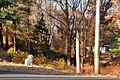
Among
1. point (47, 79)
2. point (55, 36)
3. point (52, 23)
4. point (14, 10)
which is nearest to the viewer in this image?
point (47, 79)

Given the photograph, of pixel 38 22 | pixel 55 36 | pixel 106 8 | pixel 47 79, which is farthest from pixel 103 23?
pixel 47 79

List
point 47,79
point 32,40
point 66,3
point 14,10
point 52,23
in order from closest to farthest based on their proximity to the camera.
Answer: point 47,79, point 14,10, point 66,3, point 32,40, point 52,23

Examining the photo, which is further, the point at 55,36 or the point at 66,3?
the point at 55,36

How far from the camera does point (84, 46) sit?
Answer: 206 ft

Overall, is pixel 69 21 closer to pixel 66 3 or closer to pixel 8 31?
pixel 66 3

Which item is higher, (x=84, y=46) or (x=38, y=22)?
(x=38, y=22)

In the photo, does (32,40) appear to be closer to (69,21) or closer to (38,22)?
(38,22)

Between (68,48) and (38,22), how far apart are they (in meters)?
10.1

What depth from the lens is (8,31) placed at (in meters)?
59.2

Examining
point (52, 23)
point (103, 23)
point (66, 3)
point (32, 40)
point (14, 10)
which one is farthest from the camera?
point (52, 23)

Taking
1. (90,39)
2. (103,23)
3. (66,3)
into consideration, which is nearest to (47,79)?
(66,3)

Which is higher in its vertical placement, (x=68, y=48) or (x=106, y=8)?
(x=106, y=8)

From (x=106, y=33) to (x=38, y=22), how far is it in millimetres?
11367

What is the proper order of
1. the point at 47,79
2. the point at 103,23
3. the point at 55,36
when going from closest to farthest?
the point at 47,79 → the point at 103,23 → the point at 55,36
